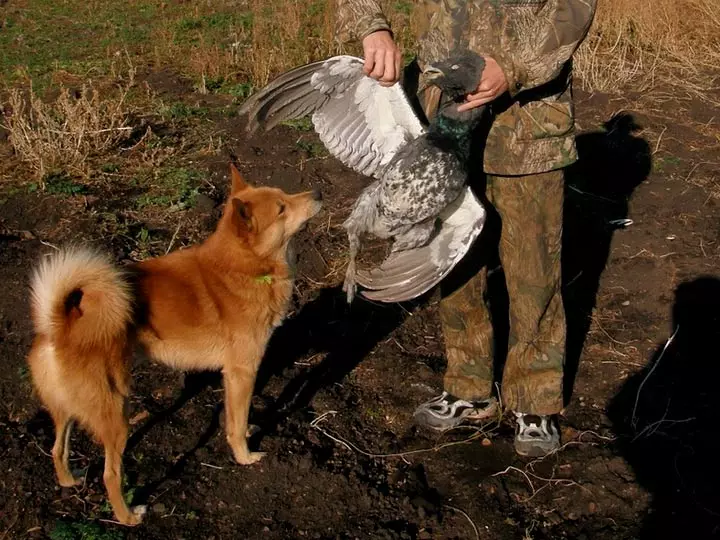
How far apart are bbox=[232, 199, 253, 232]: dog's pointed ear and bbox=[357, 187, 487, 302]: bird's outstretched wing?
31.0 inches

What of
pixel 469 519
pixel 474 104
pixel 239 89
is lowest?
pixel 469 519

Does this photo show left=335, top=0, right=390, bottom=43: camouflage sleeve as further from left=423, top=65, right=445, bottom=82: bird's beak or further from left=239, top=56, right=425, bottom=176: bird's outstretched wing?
left=423, top=65, right=445, bottom=82: bird's beak

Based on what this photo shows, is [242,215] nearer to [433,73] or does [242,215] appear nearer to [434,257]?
[434,257]

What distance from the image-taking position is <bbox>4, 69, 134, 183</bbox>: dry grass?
6082 millimetres

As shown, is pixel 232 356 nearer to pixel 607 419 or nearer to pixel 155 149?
pixel 607 419

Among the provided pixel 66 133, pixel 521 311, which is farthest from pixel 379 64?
pixel 66 133

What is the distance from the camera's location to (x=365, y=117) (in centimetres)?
364

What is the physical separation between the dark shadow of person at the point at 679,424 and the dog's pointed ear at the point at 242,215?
2.03 m

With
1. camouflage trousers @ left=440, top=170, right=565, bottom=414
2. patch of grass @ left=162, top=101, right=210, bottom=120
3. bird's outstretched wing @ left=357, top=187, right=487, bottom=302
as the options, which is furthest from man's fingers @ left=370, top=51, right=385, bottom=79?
patch of grass @ left=162, top=101, right=210, bottom=120

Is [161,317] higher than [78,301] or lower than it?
lower

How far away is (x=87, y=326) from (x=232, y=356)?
2.43 feet

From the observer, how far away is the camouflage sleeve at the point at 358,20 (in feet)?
11.1

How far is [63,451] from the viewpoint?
3.61 meters

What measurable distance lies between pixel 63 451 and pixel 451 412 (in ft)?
5.90
